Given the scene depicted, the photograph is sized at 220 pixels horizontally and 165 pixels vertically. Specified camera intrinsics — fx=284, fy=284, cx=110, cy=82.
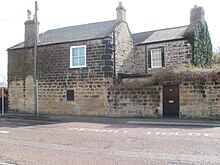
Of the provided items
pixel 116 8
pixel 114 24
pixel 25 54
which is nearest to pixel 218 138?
pixel 114 24

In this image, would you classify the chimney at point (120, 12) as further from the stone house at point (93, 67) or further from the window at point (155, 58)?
the window at point (155, 58)

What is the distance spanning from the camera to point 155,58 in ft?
77.7

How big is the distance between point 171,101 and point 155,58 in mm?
6698

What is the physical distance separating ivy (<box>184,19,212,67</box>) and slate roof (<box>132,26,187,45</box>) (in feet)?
2.88

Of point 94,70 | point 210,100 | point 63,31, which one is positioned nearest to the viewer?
point 210,100

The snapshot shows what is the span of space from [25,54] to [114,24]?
307 inches

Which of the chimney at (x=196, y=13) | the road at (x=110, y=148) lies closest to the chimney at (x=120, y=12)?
the chimney at (x=196, y=13)

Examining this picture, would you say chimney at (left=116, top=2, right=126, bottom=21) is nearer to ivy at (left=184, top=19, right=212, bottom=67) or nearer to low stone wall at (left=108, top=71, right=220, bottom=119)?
ivy at (left=184, top=19, right=212, bottom=67)

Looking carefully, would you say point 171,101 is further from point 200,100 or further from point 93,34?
point 93,34

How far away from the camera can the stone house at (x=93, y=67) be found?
19.2m

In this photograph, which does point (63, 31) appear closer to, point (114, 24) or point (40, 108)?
point (114, 24)

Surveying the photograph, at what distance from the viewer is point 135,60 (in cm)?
2452

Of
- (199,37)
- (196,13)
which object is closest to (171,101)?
(199,37)

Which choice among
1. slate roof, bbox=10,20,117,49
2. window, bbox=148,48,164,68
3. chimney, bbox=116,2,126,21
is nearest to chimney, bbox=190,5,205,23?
window, bbox=148,48,164,68
